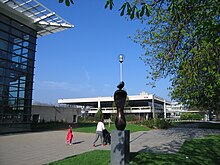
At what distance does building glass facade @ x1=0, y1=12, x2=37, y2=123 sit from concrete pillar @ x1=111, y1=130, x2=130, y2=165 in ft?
47.5

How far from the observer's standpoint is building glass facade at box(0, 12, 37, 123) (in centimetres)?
2012

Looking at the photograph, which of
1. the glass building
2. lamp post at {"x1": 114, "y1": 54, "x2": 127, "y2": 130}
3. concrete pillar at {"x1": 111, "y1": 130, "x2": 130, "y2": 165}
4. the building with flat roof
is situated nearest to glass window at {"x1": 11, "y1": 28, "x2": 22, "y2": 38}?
the glass building

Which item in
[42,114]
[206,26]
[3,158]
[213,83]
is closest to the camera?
[206,26]

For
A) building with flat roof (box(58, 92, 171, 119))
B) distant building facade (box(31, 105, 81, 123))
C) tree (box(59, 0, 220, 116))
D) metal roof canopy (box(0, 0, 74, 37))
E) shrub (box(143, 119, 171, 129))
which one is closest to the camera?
tree (box(59, 0, 220, 116))

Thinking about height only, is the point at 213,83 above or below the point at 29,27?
below

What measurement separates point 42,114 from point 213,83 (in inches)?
1070

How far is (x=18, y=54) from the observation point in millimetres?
21703

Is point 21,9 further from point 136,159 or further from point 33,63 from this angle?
point 136,159

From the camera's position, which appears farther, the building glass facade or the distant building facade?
the distant building facade

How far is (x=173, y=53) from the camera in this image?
9844 mm

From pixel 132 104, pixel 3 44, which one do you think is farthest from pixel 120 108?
pixel 132 104

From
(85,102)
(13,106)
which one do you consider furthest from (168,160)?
(85,102)

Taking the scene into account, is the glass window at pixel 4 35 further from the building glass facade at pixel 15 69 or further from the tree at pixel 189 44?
the tree at pixel 189 44

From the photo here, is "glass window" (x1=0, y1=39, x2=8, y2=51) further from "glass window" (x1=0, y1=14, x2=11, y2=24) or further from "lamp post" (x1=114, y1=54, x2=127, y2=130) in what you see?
"lamp post" (x1=114, y1=54, x2=127, y2=130)
